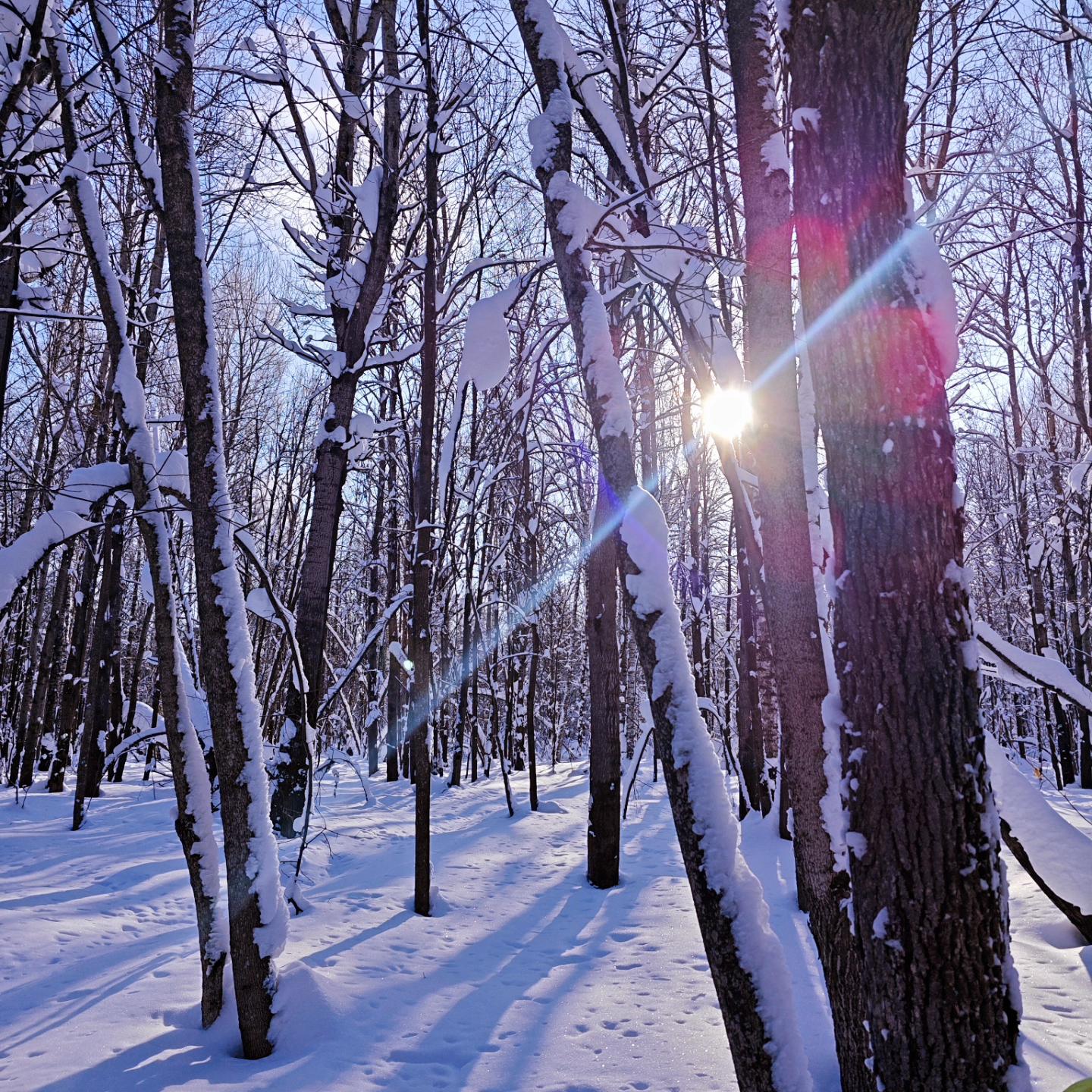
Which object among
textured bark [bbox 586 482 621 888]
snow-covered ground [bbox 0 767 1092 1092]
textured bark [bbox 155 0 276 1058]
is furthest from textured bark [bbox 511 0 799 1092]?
textured bark [bbox 586 482 621 888]

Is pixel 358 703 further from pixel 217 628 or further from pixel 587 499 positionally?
pixel 217 628

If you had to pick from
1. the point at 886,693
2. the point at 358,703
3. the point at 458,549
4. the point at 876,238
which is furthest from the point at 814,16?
the point at 358,703

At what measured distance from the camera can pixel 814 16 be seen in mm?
2047

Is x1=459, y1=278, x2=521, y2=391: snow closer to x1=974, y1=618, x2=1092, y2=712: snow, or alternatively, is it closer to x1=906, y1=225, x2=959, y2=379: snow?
x1=906, y1=225, x2=959, y2=379: snow

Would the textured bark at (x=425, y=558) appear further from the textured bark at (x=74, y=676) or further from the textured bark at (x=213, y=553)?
the textured bark at (x=74, y=676)

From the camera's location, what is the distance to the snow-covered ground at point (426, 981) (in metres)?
2.99

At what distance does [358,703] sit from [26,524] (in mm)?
19643

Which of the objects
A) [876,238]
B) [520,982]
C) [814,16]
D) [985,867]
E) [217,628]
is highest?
[814,16]

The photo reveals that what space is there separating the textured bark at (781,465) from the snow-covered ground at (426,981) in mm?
1000

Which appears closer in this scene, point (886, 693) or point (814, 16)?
point (886, 693)

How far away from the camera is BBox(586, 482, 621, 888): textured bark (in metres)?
6.43

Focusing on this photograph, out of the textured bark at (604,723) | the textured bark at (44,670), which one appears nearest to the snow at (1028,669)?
the textured bark at (604,723)

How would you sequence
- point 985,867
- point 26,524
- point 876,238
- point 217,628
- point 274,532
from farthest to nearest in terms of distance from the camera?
point 274,532 < point 26,524 < point 217,628 < point 876,238 < point 985,867

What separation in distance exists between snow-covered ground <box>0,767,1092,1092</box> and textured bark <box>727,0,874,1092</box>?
1000mm
